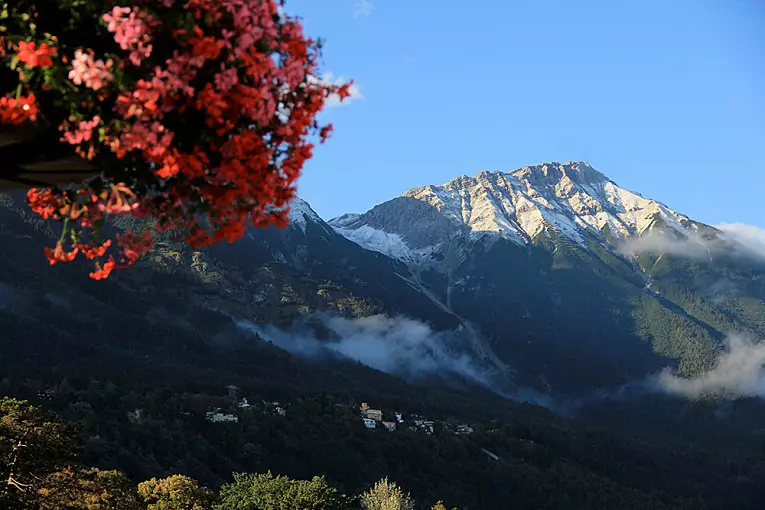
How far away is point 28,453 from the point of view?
127 ft

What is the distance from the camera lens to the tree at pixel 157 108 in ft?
20.5

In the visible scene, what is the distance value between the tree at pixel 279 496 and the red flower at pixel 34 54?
60.9 meters

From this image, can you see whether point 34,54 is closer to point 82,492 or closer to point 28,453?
point 28,453

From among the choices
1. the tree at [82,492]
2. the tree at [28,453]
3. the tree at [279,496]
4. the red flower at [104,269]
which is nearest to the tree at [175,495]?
the tree at [279,496]

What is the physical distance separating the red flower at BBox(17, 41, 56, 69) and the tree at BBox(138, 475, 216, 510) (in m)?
57.2

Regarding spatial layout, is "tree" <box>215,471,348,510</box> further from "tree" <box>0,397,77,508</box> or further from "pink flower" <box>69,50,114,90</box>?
"pink flower" <box>69,50,114,90</box>

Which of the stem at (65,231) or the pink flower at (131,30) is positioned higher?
the pink flower at (131,30)

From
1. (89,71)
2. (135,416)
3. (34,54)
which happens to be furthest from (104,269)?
(135,416)

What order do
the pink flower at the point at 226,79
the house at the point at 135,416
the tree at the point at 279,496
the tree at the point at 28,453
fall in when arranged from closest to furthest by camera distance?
the pink flower at the point at 226,79 < the tree at the point at 28,453 < the tree at the point at 279,496 < the house at the point at 135,416

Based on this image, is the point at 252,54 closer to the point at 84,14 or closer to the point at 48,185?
the point at 84,14

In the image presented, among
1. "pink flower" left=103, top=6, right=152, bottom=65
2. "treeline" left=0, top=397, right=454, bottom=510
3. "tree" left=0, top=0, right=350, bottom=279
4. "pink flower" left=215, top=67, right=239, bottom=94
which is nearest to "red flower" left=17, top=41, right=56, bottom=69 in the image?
"tree" left=0, top=0, right=350, bottom=279

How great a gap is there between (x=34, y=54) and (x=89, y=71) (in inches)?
14.7

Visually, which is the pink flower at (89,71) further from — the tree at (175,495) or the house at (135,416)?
the house at (135,416)

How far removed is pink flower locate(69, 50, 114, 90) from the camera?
6051mm
